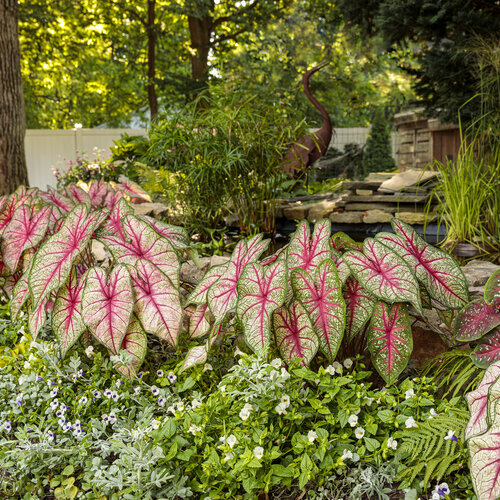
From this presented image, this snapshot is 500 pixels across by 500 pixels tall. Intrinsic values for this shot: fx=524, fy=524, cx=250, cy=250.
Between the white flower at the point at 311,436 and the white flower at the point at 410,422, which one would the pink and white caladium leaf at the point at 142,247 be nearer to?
the white flower at the point at 311,436

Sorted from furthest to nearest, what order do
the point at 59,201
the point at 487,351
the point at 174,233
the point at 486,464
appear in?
the point at 59,201, the point at 174,233, the point at 487,351, the point at 486,464

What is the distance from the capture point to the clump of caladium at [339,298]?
59.0 inches

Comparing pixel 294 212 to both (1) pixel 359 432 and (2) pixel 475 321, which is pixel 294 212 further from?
(1) pixel 359 432

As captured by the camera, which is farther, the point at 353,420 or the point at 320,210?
Answer: the point at 320,210

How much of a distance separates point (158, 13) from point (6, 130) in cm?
1001

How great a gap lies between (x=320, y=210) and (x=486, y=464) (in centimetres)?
385

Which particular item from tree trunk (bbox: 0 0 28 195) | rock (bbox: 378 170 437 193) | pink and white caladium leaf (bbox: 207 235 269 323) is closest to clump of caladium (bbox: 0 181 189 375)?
pink and white caladium leaf (bbox: 207 235 269 323)

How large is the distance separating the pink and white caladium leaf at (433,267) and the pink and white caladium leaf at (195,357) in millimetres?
668

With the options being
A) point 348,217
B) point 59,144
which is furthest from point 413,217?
point 59,144

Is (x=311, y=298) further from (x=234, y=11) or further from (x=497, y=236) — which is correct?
(x=234, y=11)

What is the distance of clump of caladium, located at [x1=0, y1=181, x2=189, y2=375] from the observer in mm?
1615

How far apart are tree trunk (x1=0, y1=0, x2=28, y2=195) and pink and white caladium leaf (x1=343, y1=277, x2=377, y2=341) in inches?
121

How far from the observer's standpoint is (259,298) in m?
Result: 1.53

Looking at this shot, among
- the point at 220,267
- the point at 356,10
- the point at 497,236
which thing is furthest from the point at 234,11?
the point at 220,267
